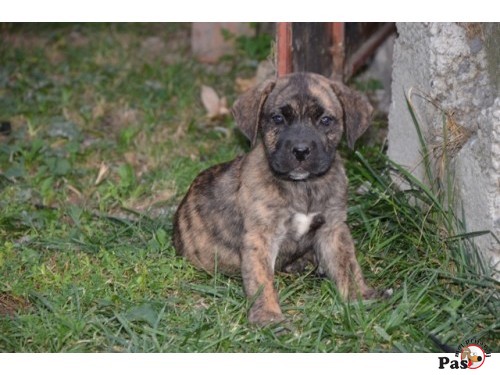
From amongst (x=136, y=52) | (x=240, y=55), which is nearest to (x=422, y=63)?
(x=240, y=55)

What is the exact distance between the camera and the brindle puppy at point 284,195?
210 inches

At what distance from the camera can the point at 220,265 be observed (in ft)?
19.0

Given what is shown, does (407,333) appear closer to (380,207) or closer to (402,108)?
(380,207)

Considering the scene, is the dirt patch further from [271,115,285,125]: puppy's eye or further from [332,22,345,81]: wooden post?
[332,22,345,81]: wooden post

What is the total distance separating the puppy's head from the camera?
5.30 meters

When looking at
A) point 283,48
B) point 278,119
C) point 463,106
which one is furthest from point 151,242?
point 463,106

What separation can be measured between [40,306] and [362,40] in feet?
13.7

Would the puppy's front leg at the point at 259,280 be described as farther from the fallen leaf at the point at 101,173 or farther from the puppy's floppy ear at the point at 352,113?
the fallen leaf at the point at 101,173

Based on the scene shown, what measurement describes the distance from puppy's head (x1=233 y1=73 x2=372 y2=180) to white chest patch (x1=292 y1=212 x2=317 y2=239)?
0.83ft

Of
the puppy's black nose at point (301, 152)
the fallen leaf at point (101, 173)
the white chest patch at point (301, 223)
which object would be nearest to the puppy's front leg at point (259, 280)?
the white chest patch at point (301, 223)

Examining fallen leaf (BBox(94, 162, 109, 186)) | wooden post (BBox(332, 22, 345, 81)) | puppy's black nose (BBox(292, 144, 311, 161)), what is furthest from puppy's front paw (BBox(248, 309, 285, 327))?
wooden post (BBox(332, 22, 345, 81))

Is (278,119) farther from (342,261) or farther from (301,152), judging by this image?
(342,261)

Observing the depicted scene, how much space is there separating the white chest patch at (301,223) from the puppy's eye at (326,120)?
1.84 feet

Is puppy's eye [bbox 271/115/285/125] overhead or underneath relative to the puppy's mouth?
overhead
